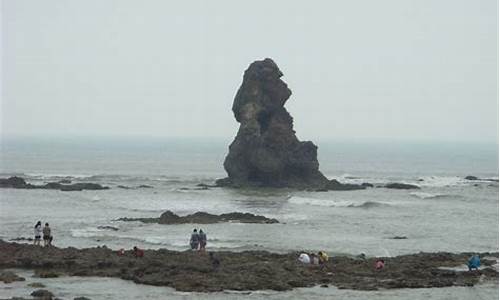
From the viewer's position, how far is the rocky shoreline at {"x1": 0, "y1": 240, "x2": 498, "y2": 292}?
31.0 meters

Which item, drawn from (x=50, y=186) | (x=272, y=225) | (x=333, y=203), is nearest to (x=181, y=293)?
(x=272, y=225)

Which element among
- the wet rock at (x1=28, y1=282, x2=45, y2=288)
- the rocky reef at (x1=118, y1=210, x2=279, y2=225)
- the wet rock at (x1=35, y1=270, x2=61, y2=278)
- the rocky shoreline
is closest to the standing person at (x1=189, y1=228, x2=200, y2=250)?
the rocky shoreline

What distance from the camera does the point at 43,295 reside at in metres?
27.3

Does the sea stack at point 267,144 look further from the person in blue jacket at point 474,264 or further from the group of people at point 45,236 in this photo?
the person in blue jacket at point 474,264

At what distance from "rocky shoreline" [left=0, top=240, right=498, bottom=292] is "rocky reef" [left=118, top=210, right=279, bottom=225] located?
1515 centimetres

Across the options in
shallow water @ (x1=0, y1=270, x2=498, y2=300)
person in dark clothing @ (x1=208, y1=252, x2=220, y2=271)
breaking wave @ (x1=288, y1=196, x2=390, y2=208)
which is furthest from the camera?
breaking wave @ (x1=288, y1=196, x2=390, y2=208)

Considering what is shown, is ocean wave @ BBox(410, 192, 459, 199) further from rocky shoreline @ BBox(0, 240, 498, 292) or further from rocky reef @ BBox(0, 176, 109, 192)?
rocky shoreline @ BBox(0, 240, 498, 292)

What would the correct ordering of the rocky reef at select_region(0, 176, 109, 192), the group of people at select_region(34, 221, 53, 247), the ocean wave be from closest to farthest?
the group of people at select_region(34, 221, 53, 247), the ocean wave, the rocky reef at select_region(0, 176, 109, 192)

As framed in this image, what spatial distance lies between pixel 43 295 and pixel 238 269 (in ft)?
29.4

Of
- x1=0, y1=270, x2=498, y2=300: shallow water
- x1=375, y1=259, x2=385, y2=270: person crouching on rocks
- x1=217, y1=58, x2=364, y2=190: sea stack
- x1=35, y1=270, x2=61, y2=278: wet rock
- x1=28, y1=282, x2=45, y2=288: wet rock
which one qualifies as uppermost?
x1=217, y1=58, x2=364, y2=190: sea stack

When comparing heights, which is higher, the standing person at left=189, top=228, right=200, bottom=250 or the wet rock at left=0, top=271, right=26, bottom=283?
the standing person at left=189, top=228, right=200, bottom=250

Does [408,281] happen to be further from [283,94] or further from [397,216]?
[283,94]

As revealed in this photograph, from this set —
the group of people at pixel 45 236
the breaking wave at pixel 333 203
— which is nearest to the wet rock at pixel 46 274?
the group of people at pixel 45 236

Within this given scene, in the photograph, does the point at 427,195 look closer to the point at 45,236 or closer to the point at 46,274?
the point at 45,236
